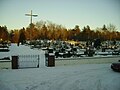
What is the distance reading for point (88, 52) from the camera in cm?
2891

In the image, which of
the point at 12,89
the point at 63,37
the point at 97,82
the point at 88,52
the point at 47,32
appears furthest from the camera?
the point at 63,37

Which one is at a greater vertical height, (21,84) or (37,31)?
(37,31)

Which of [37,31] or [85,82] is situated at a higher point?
[37,31]

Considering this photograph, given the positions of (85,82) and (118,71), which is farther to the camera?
(118,71)

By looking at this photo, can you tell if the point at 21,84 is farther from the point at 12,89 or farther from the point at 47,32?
the point at 47,32

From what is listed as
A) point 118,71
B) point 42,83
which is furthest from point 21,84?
point 118,71

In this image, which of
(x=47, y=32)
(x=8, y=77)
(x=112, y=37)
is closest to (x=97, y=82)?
(x=8, y=77)

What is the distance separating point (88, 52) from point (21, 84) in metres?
18.5

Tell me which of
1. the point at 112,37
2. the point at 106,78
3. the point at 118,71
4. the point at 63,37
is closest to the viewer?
the point at 106,78

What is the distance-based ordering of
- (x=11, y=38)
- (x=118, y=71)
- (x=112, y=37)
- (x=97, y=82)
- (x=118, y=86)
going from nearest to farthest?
(x=118, y=86)
(x=97, y=82)
(x=118, y=71)
(x=112, y=37)
(x=11, y=38)

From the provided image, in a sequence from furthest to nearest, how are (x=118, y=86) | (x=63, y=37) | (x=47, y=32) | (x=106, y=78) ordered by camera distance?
(x=63, y=37) → (x=47, y=32) → (x=106, y=78) → (x=118, y=86)

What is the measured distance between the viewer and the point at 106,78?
13.0m

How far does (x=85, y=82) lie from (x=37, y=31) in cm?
6174

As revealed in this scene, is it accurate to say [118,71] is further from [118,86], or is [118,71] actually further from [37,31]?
[37,31]
